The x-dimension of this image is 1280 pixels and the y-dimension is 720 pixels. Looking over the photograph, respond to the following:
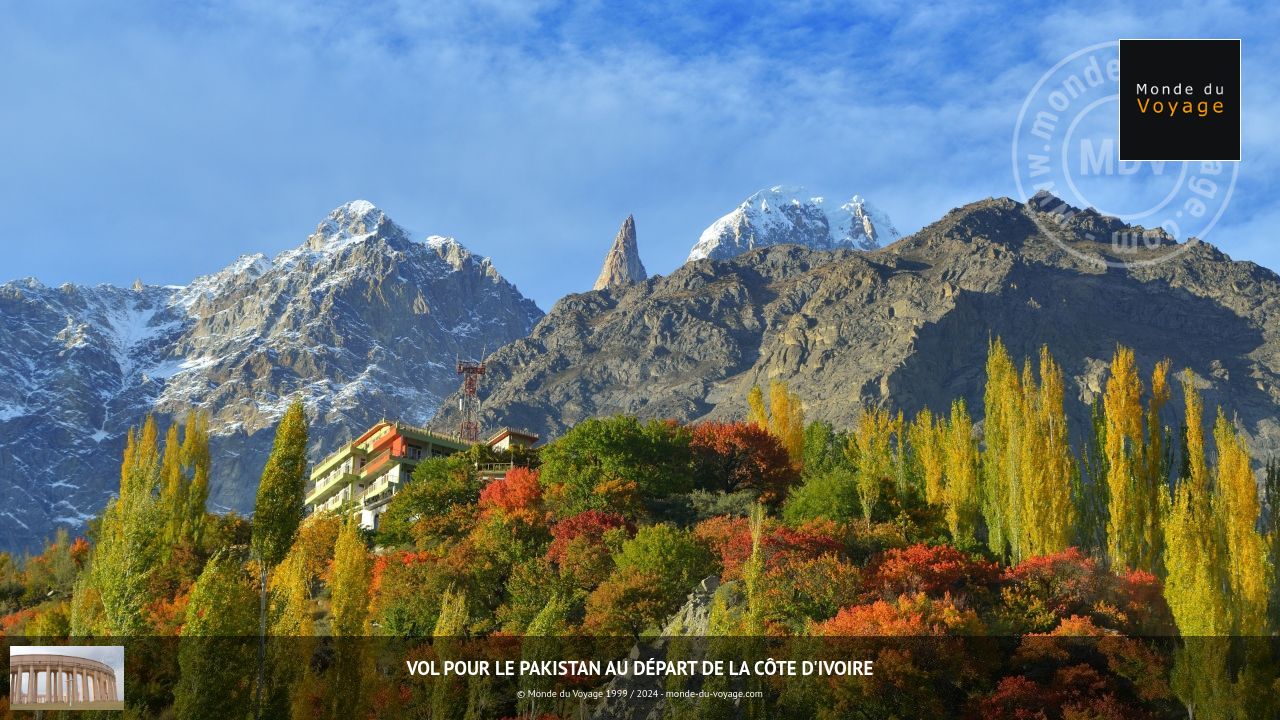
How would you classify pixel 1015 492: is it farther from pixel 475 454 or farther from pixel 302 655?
pixel 475 454

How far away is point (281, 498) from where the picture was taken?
4147 cm

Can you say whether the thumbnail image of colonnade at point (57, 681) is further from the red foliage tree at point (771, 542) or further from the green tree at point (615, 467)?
the green tree at point (615, 467)

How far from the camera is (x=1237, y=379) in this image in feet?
579

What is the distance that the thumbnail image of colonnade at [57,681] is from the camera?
3088cm

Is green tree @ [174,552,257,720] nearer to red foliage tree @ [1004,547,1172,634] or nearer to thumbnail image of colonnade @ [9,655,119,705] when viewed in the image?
thumbnail image of colonnade @ [9,655,119,705]

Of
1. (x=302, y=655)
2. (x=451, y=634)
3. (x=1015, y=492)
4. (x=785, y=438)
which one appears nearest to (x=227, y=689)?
(x=302, y=655)

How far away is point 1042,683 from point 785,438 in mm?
41897

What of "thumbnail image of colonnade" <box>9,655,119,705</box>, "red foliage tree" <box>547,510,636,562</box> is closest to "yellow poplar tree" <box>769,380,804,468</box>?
"red foliage tree" <box>547,510,636,562</box>

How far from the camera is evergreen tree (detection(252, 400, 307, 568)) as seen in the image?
4103 cm

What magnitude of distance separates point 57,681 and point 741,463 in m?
44.0

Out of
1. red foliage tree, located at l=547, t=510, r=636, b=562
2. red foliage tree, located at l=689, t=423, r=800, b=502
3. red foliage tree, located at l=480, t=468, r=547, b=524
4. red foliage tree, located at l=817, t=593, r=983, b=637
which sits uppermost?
red foliage tree, located at l=689, t=423, r=800, b=502

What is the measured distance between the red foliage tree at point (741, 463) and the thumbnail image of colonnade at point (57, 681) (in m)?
40.4

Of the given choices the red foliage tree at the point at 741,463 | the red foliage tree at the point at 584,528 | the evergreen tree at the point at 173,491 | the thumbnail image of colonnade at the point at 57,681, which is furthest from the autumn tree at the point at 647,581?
the evergreen tree at the point at 173,491

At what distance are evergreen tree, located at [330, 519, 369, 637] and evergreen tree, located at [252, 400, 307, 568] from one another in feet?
12.3
